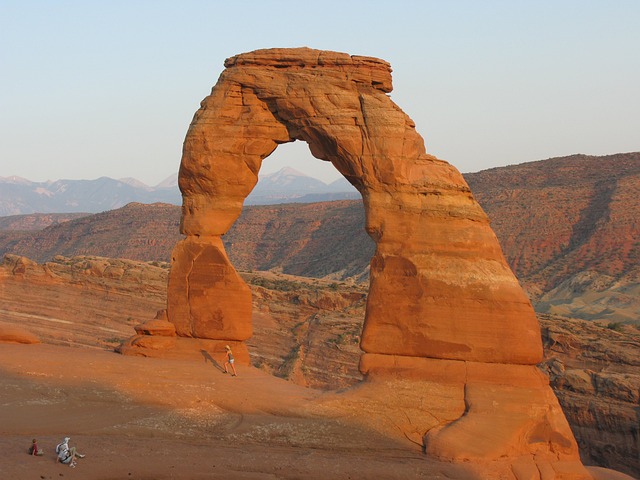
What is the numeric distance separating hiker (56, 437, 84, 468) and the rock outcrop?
6840 millimetres

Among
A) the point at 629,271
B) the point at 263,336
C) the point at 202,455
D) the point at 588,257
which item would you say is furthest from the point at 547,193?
the point at 202,455

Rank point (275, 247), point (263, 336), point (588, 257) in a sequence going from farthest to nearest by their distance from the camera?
point (275, 247)
point (588, 257)
point (263, 336)

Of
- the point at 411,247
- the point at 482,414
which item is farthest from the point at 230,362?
the point at 482,414

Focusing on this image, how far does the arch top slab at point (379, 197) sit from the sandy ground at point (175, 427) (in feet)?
8.02

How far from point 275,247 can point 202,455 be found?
7858 centimetres

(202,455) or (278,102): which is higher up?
(278,102)

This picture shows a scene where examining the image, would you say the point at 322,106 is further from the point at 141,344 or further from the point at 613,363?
the point at 613,363

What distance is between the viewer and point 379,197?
19625mm

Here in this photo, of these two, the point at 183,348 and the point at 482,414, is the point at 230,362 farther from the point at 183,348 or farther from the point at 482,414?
the point at 482,414

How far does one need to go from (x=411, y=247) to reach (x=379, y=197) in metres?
1.38

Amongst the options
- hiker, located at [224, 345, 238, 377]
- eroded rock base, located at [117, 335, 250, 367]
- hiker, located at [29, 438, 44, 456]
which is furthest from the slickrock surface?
hiker, located at [29, 438, 44, 456]

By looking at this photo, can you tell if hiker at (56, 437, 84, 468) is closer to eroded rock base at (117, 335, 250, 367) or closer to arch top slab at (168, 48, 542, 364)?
arch top slab at (168, 48, 542, 364)

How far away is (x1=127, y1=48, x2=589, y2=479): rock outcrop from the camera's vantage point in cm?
1781

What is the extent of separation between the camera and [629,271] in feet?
194
